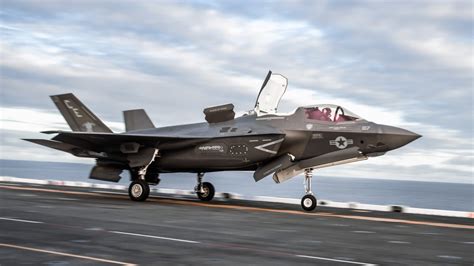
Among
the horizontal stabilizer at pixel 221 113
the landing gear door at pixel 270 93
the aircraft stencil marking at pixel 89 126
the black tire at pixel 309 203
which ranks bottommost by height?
the black tire at pixel 309 203

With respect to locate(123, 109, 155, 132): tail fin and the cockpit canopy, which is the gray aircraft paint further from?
locate(123, 109, 155, 132): tail fin

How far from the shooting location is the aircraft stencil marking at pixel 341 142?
17094mm

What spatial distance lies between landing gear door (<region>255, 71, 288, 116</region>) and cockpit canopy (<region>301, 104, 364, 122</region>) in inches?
64.7

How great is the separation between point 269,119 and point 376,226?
245 inches

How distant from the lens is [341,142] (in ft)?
56.4

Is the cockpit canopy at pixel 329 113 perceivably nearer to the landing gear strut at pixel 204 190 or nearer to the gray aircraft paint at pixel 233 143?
the gray aircraft paint at pixel 233 143

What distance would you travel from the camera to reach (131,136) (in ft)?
62.7

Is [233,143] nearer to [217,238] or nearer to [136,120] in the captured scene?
[136,120]

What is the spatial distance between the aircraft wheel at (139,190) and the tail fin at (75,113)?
4.19 m

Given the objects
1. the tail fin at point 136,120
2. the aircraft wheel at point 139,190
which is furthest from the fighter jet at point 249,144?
the tail fin at point 136,120

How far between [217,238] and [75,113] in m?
14.3

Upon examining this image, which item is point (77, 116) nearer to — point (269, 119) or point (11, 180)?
point (269, 119)

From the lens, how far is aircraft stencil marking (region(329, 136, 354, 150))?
1709 centimetres

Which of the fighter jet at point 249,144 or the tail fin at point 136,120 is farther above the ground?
the tail fin at point 136,120
